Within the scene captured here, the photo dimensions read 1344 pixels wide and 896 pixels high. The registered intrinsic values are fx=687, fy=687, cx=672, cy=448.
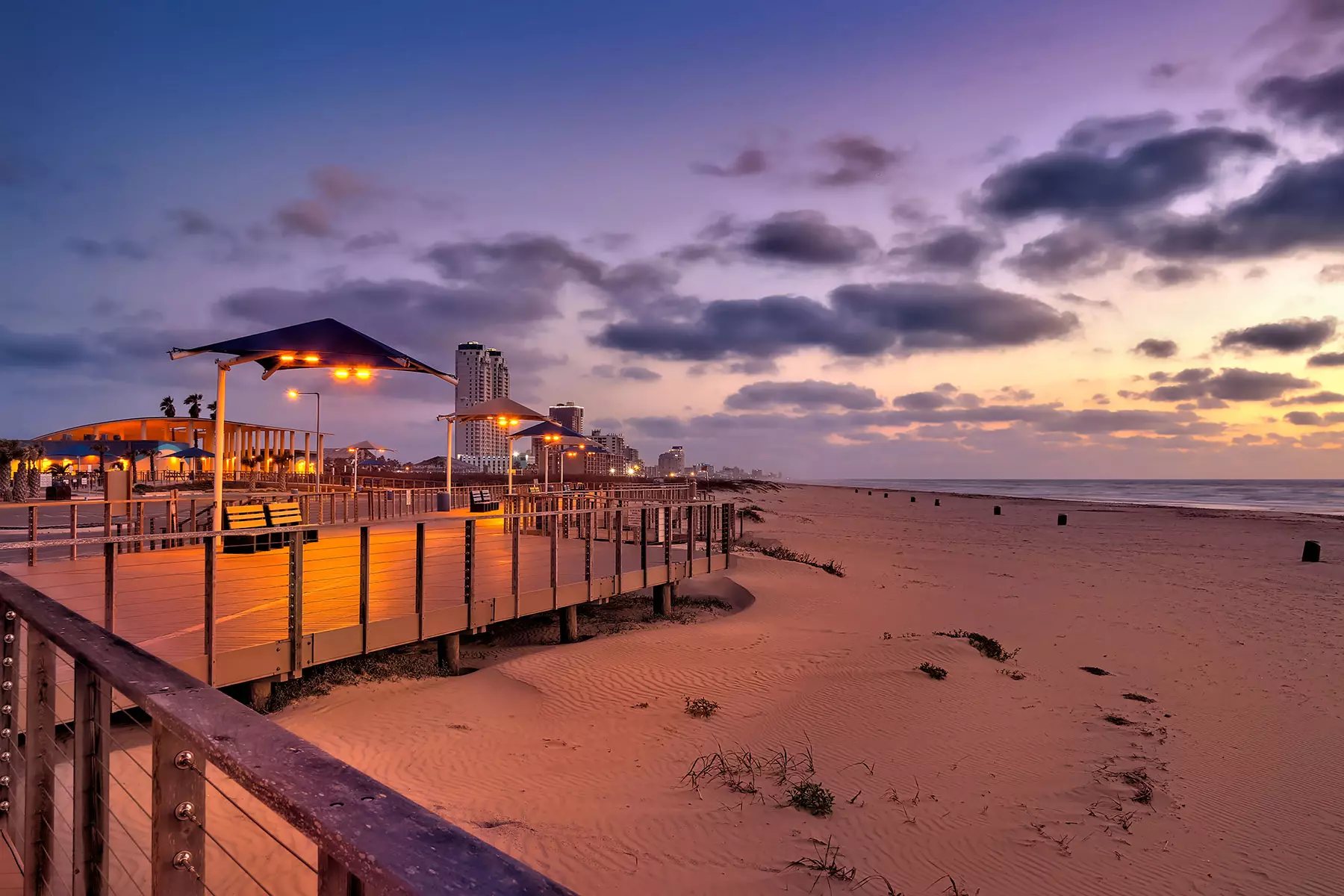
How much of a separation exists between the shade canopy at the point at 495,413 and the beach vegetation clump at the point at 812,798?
515 inches

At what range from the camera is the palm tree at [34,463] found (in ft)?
99.2

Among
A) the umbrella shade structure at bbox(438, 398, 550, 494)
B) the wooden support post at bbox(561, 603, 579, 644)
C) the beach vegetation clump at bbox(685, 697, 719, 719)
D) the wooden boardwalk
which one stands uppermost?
the umbrella shade structure at bbox(438, 398, 550, 494)

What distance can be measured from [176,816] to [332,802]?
28.6 inches

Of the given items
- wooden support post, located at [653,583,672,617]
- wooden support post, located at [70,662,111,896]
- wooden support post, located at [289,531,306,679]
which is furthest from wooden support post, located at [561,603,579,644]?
wooden support post, located at [70,662,111,896]

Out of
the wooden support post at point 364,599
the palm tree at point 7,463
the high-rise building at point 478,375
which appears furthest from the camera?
the high-rise building at point 478,375

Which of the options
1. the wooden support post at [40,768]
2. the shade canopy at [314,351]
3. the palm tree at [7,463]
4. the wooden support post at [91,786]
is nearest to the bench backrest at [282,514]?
the shade canopy at [314,351]

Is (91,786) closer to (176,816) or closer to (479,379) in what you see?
(176,816)

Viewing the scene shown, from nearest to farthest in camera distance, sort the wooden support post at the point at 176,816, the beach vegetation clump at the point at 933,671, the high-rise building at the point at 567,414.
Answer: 1. the wooden support post at the point at 176,816
2. the beach vegetation clump at the point at 933,671
3. the high-rise building at the point at 567,414

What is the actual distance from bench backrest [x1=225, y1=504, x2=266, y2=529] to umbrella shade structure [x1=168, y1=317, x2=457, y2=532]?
0.35 metres

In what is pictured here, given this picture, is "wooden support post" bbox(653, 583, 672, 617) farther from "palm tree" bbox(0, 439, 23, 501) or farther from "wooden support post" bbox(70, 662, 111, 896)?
"palm tree" bbox(0, 439, 23, 501)

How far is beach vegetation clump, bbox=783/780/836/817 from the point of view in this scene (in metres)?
5.08

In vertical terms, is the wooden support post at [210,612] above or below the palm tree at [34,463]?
below

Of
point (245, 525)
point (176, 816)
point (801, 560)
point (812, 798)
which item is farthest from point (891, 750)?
point (801, 560)

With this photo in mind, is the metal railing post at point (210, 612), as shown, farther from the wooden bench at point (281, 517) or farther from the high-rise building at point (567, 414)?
the high-rise building at point (567, 414)
